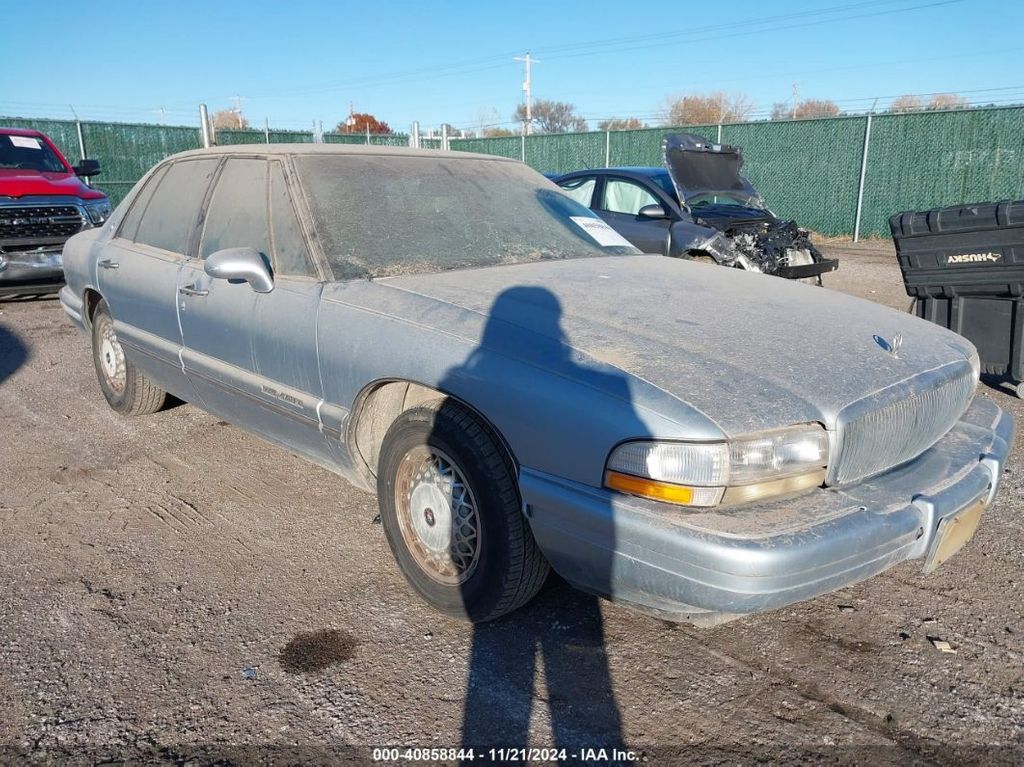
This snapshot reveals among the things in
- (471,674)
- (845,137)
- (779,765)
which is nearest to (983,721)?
(779,765)

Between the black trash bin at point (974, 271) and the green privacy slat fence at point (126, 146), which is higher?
the green privacy slat fence at point (126, 146)

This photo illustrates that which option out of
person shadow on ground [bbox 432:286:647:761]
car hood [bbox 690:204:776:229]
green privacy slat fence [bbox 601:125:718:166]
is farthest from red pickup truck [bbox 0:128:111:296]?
green privacy slat fence [bbox 601:125:718:166]

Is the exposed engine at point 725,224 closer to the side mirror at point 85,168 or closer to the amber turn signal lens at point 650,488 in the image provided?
the amber turn signal lens at point 650,488

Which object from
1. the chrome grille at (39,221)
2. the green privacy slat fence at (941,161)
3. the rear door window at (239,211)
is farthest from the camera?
the green privacy slat fence at (941,161)

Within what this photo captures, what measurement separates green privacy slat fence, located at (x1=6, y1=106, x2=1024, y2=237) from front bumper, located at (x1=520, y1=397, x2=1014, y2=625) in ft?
44.7

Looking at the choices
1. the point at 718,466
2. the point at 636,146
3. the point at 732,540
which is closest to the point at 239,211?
the point at 718,466

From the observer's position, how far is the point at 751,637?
2834mm

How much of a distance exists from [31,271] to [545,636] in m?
8.05

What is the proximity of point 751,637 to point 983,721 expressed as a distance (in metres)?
0.72

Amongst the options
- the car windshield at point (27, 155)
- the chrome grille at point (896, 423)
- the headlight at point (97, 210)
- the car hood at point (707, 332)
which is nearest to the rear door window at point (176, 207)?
the car hood at point (707, 332)

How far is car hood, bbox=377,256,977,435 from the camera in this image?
2.33 m

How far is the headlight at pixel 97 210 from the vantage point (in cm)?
924

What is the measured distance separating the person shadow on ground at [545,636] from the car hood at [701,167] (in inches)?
245

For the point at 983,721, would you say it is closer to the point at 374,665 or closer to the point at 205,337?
the point at 374,665
